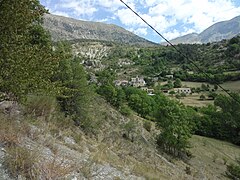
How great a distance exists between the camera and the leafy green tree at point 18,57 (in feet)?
26.6

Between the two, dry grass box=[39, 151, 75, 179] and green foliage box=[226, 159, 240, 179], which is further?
green foliage box=[226, 159, 240, 179]

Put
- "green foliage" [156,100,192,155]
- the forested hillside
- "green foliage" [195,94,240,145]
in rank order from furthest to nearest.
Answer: "green foliage" [195,94,240,145]
"green foliage" [156,100,192,155]
the forested hillside

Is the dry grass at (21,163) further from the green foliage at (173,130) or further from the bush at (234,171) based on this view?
the green foliage at (173,130)

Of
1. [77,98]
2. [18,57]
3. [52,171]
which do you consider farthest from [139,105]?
[52,171]

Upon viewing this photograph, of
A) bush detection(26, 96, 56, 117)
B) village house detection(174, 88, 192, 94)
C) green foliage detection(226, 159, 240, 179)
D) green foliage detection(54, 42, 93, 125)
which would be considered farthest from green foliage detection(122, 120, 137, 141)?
village house detection(174, 88, 192, 94)

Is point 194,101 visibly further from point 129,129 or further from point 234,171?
point 129,129

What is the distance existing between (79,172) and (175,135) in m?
46.8

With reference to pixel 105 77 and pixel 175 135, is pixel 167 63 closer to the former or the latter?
pixel 105 77

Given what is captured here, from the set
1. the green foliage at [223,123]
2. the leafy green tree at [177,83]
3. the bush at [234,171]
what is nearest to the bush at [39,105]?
the bush at [234,171]

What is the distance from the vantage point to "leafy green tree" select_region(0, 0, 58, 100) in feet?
26.6

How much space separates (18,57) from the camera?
26.8 feet

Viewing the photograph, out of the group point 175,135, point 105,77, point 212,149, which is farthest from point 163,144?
point 105,77

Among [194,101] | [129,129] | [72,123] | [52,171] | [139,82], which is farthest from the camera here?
[139,82]

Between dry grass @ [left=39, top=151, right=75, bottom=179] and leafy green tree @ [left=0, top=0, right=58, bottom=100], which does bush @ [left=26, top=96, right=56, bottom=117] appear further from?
dry grass @ [left=39, top=151, right=75, bottom=179]
